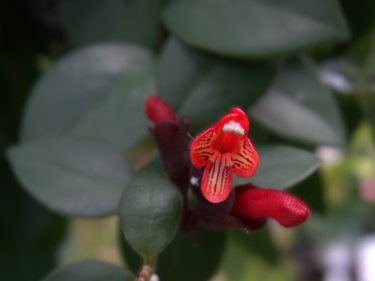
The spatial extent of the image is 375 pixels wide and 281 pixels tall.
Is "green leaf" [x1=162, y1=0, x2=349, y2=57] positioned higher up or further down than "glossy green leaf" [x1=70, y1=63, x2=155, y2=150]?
higher up

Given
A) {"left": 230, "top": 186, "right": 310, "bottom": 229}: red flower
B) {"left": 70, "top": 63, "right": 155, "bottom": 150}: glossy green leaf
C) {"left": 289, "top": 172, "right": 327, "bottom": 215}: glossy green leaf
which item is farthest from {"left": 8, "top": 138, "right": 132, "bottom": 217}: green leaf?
{"left": 289, "top": 172, "right": 327, "bottom": 215}: glossy green leaf

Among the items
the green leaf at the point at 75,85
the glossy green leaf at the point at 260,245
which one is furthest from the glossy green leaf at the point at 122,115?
the glossy green leaf at the point at 260,245

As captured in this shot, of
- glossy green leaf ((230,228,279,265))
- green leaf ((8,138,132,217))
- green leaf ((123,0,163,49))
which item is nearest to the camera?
green leaf ((8,138,132,217))

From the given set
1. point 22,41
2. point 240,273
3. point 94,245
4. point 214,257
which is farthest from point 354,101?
point 94,245

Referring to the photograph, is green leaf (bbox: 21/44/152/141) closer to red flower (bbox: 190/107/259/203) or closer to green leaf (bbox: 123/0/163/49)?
green leaf (bbox: 123/0/163/49)

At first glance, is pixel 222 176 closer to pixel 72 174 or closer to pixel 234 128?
pixel 234 128

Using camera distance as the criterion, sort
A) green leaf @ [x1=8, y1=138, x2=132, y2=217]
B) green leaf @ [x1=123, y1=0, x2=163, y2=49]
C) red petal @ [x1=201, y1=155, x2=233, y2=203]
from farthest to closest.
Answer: green leaf @ [x1=123, y1=0, x2=163, y2=49]
green leaf @ [x1=8, y1=138, x2=132, y2=217]
red petal @ [x1=201, y1=155, x2=233, y2=203]

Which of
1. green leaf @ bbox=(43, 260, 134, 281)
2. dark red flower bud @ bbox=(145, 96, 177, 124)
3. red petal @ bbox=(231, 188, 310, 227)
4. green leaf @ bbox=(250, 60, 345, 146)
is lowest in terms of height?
green leaf @ bbox=(250, 60, 345, 146)
